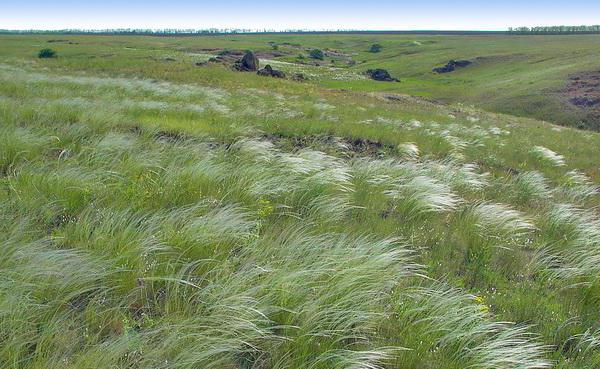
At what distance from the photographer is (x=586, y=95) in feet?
161

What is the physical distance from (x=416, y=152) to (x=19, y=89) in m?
12.6

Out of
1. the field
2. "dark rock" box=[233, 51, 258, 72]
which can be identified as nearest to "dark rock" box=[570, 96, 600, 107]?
"dark rock" box=[233, 51, 258, 72]

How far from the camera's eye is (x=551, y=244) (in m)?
4.78

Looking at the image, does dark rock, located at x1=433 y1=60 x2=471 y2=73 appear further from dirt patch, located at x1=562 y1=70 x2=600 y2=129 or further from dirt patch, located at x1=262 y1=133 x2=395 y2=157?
dirt patch, located at x1=262 y1=133 x2=395 y2=157

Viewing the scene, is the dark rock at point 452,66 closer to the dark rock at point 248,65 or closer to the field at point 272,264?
the dark rock at point 248,65

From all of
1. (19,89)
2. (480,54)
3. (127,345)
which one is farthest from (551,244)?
(480,54)

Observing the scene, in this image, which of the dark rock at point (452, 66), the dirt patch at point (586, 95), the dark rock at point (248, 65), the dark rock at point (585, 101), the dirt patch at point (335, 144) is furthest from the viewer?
the dark rock at point (452, 66)

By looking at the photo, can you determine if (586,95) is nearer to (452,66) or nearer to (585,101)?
(585,101)

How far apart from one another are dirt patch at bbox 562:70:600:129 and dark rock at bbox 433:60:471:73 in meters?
30.0

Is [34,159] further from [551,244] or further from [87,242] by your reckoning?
[551,244]

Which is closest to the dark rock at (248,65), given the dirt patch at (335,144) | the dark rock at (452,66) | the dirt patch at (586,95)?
the dirt patch at (586,95)

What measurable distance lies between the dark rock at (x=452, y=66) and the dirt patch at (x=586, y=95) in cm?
3004

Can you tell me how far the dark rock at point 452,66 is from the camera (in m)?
84.6

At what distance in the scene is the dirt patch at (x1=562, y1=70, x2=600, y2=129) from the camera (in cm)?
4486
